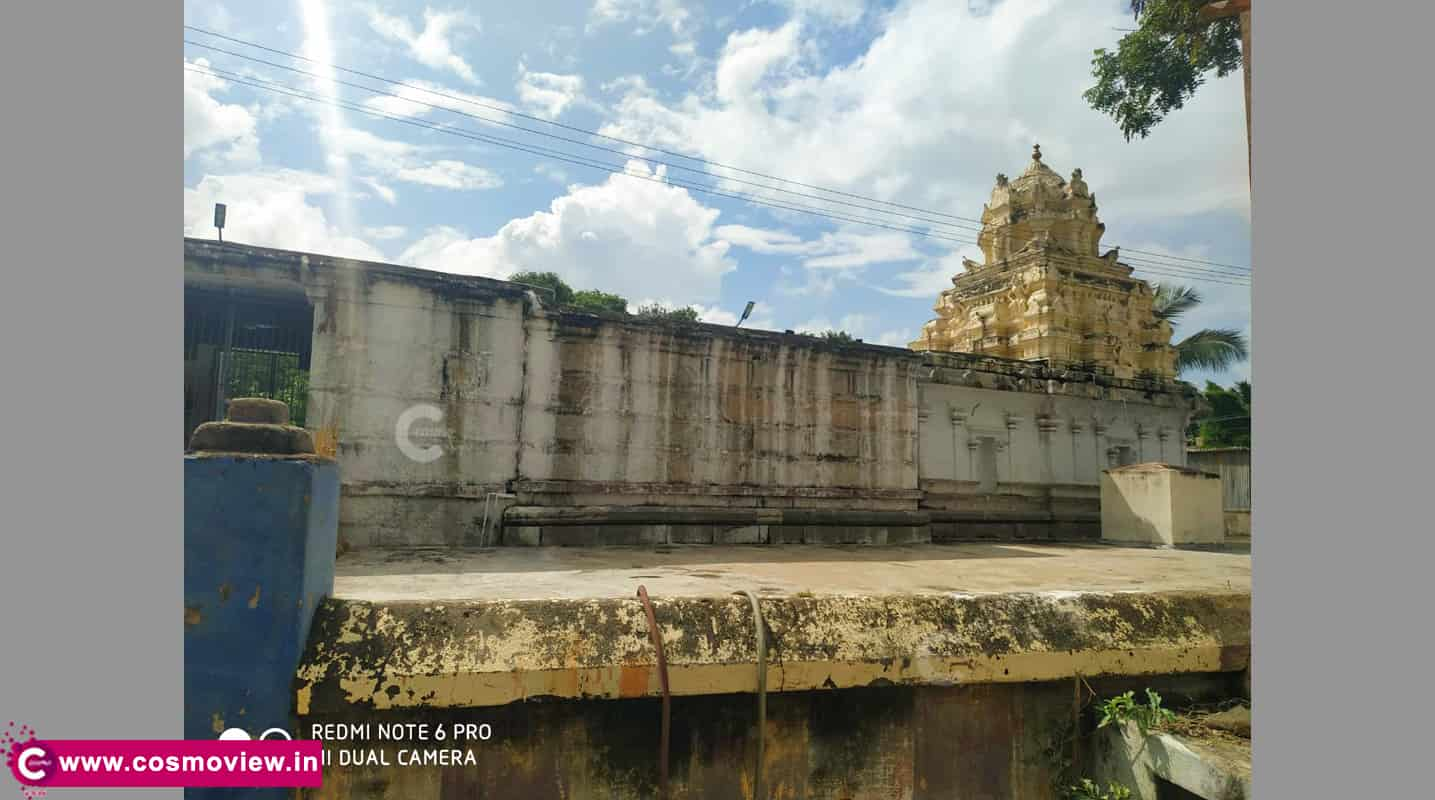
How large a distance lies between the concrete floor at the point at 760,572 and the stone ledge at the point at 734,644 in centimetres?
24

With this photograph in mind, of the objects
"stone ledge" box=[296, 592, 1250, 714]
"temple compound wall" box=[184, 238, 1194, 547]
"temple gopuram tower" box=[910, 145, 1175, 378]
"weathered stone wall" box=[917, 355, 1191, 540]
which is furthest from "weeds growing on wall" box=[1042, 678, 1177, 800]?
"temple gopuram tower" box=[910, 145, 1175, 378]

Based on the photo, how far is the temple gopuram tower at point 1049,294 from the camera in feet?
55.5

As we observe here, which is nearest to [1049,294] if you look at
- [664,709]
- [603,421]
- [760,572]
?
[603,421]

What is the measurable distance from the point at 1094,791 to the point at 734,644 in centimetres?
211

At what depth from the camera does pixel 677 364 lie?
376 inches

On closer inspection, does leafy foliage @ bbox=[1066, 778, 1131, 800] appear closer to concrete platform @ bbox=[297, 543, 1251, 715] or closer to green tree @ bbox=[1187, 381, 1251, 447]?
concrete platform @ bbox=[297, 543, 1251, 715]

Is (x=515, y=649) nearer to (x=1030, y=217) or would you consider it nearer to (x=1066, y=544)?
(x=1066, y=544)

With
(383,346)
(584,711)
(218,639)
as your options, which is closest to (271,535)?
(218,639)

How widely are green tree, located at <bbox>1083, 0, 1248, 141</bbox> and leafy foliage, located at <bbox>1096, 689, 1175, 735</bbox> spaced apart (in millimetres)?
10612

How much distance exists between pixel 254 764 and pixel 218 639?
520 millimetres

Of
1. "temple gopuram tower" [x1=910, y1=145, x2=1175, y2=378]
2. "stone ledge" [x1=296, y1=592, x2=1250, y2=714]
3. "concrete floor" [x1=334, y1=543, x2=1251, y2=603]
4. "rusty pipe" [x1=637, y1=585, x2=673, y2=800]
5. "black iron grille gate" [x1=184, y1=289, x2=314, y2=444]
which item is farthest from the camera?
"temple gopuram tower" [x1=910, y1=145, x2=1175, y2=378]

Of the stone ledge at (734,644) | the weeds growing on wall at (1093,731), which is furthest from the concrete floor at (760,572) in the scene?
the weeds growing on wall at (1093,731)

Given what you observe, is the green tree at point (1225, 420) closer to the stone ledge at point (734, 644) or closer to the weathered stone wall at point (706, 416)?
the weathered stone wall at point (706, 416)

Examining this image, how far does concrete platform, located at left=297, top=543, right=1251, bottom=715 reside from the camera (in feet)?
9.89
